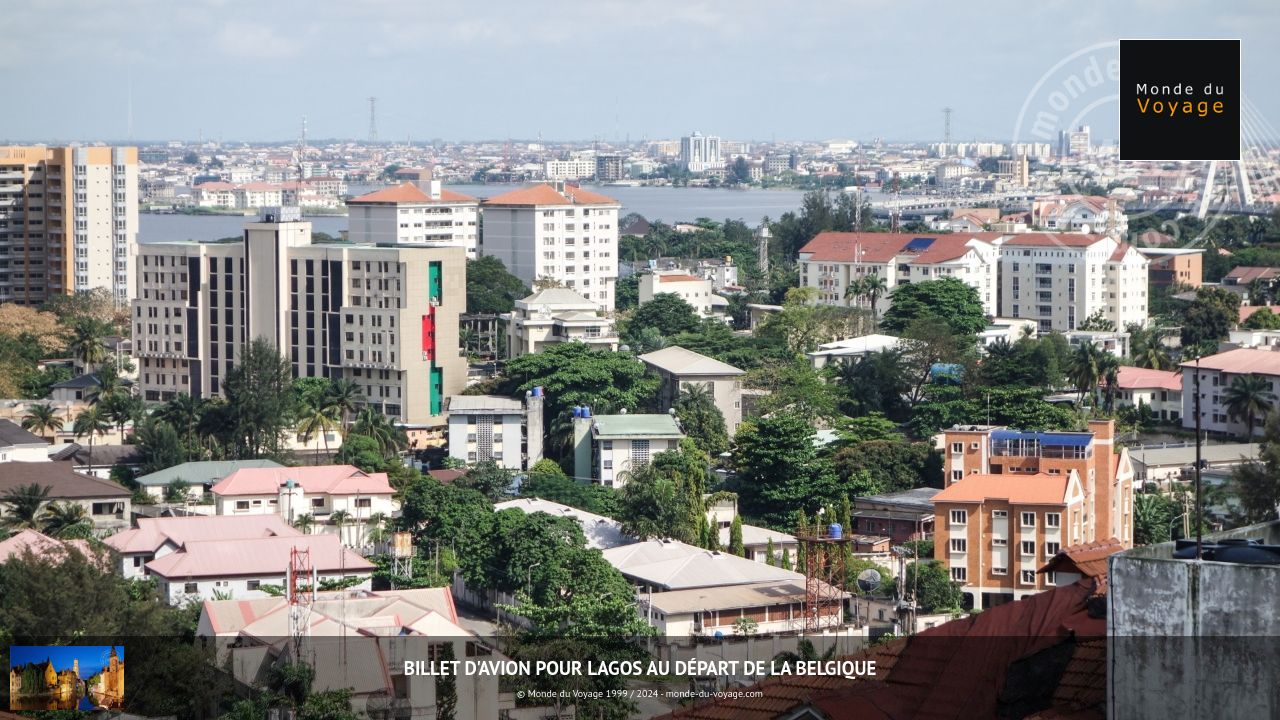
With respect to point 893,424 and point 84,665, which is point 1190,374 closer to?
point 893,424

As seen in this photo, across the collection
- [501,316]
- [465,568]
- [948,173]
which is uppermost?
[948,173]

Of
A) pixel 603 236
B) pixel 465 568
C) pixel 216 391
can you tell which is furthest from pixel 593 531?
pixel 603 236

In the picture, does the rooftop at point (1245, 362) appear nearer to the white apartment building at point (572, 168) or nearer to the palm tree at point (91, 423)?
the palm tree at point (91, 423)

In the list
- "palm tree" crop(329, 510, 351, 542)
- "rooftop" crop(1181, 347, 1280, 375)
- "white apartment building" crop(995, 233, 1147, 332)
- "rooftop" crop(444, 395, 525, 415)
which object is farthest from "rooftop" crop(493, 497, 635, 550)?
"white apartment building" crop(995, 233, 1147, 332)

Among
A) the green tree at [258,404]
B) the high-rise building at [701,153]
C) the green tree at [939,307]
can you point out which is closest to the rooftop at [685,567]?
the green tree at [258,404]

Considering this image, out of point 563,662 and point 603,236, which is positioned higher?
point 603,236

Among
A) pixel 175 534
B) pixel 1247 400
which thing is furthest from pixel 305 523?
pixel 1247 400
